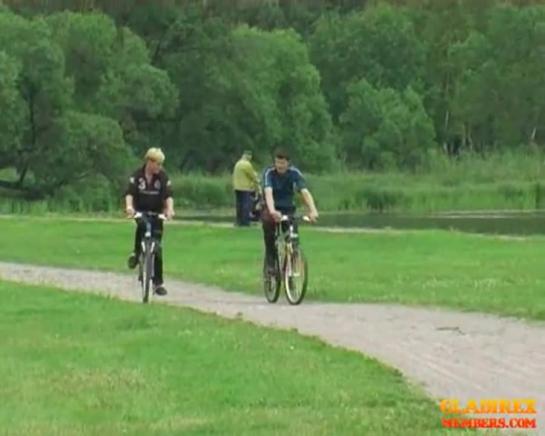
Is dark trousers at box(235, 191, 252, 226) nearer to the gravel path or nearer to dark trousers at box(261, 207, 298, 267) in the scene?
the gravel path

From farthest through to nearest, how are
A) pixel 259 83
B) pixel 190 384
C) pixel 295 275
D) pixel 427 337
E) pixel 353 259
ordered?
pixel 259 83 → pixel 353 259 → pixel 295 275 → pixel 427 337 → pixel 190 384

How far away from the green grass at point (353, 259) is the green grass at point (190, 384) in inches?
173

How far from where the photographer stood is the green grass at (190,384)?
9266 millimetres

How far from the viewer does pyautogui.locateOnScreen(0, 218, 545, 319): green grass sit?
63.9 ft

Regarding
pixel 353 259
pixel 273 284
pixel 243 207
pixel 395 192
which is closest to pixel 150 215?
pixel 273 284

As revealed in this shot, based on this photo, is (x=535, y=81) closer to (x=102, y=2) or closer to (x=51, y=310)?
(x=102, y=2)

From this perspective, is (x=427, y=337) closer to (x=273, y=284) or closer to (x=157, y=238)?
(x=273, y=284)

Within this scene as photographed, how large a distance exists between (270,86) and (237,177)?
51.6 m

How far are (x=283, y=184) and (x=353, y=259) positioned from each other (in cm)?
792

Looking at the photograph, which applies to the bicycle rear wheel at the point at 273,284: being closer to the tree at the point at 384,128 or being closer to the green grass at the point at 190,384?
the green grass at the point at 190,384

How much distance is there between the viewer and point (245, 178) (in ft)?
116

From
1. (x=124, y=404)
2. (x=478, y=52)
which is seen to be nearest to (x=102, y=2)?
(x=478, y=52)

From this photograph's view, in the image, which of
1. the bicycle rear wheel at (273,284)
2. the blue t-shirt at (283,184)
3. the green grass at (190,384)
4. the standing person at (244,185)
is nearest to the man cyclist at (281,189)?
the blue t-shirt at (283,184)

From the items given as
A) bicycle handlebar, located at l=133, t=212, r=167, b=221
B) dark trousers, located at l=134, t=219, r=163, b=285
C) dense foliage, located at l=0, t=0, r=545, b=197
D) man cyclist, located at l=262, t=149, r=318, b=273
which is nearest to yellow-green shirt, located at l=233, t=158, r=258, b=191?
dark trousers, located at l=134, t=219, r=163, b=285
